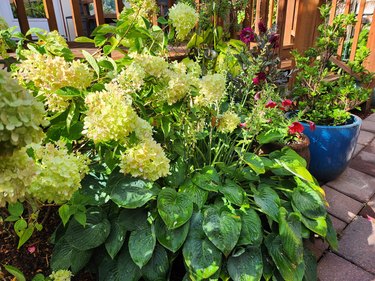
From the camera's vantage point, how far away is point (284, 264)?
1.23 metres

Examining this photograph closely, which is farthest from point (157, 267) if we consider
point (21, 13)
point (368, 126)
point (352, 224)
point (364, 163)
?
point (368, 126)

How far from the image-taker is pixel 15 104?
1.45ft

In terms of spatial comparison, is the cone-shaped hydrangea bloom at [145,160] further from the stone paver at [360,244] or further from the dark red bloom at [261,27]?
the dark red bloom at [261,27]

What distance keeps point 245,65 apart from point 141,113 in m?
1.11

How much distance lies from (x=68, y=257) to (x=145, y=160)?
0.55 meters

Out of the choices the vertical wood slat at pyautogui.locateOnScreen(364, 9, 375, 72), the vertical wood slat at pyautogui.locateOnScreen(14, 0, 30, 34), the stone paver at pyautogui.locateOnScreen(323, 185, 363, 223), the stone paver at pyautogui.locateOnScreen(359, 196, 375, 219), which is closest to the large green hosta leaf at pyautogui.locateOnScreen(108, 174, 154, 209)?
the vertical wood slat at pyautogui.locateOnScreen(14, 0, 30, 34)

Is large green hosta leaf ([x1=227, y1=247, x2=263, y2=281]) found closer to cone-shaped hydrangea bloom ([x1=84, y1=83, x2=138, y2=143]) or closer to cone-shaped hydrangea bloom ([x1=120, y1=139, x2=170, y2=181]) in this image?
cone-shaped hydrangea bloom ([x1=120, y1=139, x2=170, y2=181])

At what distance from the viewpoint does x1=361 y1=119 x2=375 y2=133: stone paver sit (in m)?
3.10

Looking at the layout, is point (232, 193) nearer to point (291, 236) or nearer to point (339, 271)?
point (291, 236)

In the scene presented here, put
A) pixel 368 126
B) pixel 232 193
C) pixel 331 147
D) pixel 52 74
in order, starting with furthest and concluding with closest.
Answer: pixel 368 126 < pixel 331 147 < pixel 232 193 < pixel 52 74

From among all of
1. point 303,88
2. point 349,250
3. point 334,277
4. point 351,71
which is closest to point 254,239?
point 334,277

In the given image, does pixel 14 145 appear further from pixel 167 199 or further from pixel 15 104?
pixel 167 199

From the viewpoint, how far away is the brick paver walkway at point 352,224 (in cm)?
147

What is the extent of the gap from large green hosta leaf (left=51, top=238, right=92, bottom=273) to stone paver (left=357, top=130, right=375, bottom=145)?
8.75ft
